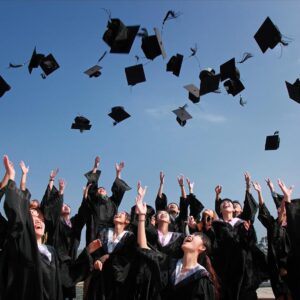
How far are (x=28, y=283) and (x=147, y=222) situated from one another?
2.36 m

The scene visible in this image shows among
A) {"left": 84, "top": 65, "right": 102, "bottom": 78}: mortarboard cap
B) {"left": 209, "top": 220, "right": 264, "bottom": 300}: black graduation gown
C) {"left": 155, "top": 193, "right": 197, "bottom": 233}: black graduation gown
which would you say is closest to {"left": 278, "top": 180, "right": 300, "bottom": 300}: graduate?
{"left": 209, "top": 220, "right": 264, "bottom": 300}: black graduation gown

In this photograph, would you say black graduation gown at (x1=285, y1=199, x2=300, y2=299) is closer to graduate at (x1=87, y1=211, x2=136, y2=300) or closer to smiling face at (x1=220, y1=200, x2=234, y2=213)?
smiling face at (x1=220, y1=200, x2=234, y2=213)

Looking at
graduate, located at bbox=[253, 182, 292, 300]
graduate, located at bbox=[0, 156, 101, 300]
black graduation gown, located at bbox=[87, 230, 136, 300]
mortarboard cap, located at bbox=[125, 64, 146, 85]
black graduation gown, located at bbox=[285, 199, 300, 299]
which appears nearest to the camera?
graduate, located at bbox=[0, 156, 101, 300]

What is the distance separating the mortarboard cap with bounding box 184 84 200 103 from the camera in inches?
285

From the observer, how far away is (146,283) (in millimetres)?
4984

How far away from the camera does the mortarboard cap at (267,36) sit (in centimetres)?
641

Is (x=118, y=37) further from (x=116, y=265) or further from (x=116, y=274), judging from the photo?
(x=116, y=274)

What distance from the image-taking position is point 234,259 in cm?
562

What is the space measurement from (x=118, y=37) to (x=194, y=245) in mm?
3471

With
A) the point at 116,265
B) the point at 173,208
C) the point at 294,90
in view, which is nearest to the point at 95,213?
the point at 173,208

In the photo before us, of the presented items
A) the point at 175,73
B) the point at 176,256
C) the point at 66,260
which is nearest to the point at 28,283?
the point at 66,260

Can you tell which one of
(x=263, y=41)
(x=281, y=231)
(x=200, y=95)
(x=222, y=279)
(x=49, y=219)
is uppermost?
(x=263, y=41)

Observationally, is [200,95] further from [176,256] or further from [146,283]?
[146,283]

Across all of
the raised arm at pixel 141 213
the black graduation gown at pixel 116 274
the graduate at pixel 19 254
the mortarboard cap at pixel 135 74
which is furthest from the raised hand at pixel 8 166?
the mortarboard cap at pixel 135 74
